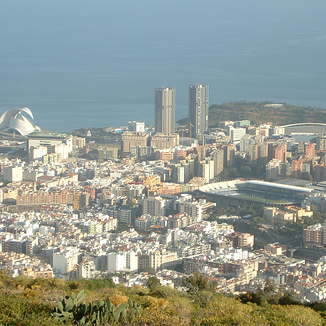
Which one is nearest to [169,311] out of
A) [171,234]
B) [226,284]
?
[226,284]

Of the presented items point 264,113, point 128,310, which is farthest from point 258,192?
point 128,310

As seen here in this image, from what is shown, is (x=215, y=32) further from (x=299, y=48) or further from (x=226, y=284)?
(x=226, y=284)

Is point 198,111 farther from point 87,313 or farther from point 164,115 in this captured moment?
point 87,313

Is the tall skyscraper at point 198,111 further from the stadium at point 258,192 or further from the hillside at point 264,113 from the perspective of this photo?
the stadium at point 258,192

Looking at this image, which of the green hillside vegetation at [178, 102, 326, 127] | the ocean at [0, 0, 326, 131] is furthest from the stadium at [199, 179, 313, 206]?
the ocean at [0, 0, 326, 131]

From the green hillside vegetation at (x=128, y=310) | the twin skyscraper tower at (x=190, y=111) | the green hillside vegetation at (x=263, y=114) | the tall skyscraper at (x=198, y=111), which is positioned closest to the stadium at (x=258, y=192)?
the twin skyscraper tower at (x=190, y=111)

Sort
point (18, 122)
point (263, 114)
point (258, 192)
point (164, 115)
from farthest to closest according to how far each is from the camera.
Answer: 1. point (263, 114)
2. point (18, 122)
3. point (164, 115)
4. point (258, 192)
